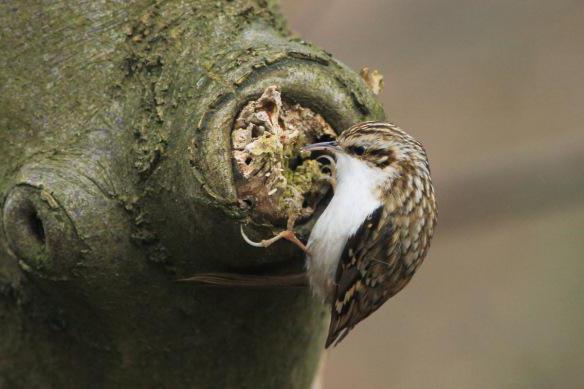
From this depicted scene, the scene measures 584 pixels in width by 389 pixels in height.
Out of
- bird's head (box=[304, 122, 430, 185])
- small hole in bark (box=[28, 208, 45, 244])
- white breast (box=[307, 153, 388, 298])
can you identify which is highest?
bird's head (box=[304, 122, 430, 185])

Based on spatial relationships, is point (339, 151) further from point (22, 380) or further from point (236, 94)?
point (22, 380)

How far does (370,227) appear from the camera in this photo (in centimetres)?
233

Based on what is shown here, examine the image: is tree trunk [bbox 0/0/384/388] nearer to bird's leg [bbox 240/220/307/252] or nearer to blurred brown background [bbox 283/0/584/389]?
bird's leg [bbox 240/220/307/252]

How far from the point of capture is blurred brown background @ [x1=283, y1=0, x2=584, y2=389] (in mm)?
4719

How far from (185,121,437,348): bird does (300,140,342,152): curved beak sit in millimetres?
27

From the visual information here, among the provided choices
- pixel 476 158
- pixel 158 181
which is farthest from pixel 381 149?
pixel 476 158

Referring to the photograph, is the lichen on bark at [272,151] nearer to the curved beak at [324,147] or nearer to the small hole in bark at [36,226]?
the curved beak at [324,147]

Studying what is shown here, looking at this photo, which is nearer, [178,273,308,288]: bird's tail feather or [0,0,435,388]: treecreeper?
[0,0,435,388]: treecreeper

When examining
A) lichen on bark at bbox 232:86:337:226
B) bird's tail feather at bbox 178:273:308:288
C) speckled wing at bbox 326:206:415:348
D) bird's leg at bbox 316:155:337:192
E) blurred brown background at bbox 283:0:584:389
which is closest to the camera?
lichen on bark at bbox 232:86:337:226

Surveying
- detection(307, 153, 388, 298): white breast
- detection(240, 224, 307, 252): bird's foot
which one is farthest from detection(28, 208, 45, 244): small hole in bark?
detection(307, 153, 388, 298): white breast

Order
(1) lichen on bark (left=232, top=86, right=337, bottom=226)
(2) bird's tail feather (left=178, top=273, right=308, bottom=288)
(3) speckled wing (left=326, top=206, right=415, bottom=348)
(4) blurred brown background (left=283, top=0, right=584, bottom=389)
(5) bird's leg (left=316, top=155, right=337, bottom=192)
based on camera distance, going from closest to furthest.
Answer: (1) lichen on bark (left=232, top=86, right=337, bottom=226)
(2) bird's tail feather (left=178, top=273, right=308, bottom=288)
(5) bird's leg (left=316, top=155, right=337, bottom=192)
(3) speckled wing (left=326, top=206, right=415, bottom=348)
(4) blurred brown background (left=283, top=0, right=584, bottom=389)

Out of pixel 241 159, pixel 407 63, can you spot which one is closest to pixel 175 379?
pixel 241 159

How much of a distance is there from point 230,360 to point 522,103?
2925 millimetres

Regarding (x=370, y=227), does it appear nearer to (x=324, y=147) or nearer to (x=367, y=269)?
(x=367, y=269)
